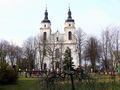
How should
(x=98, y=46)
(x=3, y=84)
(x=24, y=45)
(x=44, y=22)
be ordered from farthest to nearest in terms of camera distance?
(x=44, y=22) → (x=24, y=45) → (x=98, y=46) → (x=3, y=84)

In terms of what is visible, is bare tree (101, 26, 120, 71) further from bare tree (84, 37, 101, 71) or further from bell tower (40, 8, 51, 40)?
bell tower (40, 8, 51, 40)

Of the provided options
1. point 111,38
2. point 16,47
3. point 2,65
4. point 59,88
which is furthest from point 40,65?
point 59,88

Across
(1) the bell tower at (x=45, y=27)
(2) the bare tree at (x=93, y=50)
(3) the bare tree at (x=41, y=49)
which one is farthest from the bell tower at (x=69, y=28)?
(2) the bare tree at (x=93, y=50)

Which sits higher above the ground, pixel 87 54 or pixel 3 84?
pixel 87 54

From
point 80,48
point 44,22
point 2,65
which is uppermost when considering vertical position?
point 44,22

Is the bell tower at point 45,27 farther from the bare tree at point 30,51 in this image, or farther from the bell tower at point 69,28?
the bare tree at point 30,51

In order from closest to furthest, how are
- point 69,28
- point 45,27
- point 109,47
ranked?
point 109,47, point 69,28, point 45,27

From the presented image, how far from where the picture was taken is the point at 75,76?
26.1 feet

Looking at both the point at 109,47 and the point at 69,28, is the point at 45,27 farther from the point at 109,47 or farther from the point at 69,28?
the point at 109,47

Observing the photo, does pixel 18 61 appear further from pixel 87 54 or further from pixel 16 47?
pixel 87 54

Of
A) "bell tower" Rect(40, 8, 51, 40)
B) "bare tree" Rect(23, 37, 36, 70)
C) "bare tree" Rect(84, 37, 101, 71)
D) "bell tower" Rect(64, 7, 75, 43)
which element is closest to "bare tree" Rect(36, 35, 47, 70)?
"bare tree" Rect(23, 37, 36, 70)

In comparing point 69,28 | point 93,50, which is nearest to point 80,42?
point 93,50

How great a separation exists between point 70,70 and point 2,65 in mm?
18996

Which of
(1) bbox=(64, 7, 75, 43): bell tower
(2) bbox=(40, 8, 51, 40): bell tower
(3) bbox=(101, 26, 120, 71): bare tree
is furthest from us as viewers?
(2) bbox=(40, 8, 51, 40): bell tower
